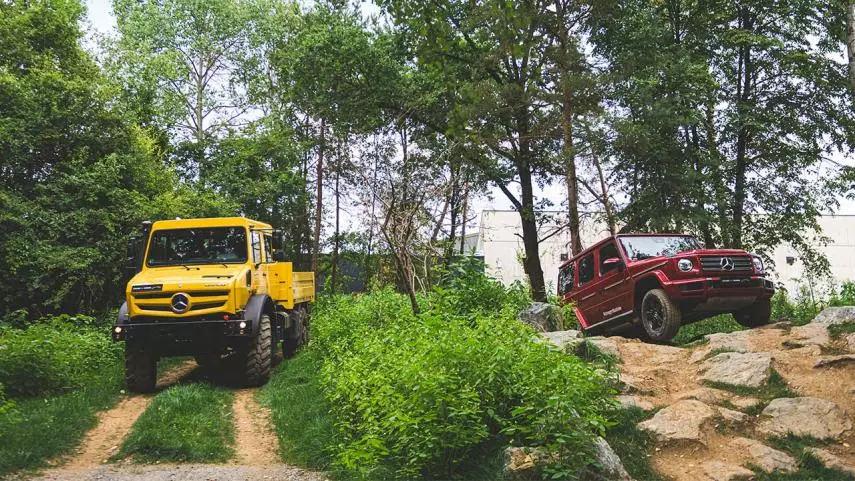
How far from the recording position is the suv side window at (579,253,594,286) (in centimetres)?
1309

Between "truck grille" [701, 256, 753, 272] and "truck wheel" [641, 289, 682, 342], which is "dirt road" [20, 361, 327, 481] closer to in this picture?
"truck wheel" [641, 289, 682, 342]

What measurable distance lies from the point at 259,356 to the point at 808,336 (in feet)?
27.7

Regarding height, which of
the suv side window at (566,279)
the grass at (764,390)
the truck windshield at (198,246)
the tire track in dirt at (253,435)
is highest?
the truck windshield at (198,246)

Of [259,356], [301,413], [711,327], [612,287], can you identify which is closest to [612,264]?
[612,287]

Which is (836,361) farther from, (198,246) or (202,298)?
(198,246)

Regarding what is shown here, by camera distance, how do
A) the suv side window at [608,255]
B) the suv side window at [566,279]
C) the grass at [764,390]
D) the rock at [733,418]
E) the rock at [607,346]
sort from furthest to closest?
the suv side window at [566,279], the suv side window at [608,255], the rock at [607,346], the grass at [764,390], the rock at [733,418]

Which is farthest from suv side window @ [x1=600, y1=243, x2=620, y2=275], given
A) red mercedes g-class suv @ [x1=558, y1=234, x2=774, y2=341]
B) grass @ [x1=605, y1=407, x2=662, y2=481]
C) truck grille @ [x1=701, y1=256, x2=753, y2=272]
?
grass @ [x1=605, y1=407, x2=662, y2=481]

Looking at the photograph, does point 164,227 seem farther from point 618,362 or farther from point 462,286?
point 618,362

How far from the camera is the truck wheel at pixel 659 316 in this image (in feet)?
34.2

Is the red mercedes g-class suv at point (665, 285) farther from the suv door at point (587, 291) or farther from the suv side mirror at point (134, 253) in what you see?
the suv side mirror at point (134, 253)

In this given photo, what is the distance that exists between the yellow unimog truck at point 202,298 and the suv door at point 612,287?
6.04 metres

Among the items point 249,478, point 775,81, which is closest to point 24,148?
point 249,478

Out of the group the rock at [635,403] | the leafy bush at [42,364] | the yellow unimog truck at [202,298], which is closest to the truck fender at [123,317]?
the yellow unimog truck at [202,298]

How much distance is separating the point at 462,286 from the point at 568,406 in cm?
592
